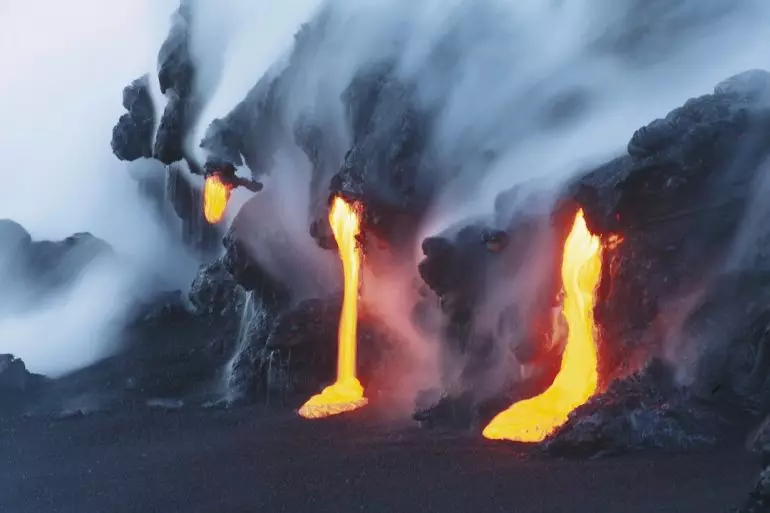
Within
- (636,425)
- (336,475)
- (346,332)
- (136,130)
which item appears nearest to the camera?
(336,475)

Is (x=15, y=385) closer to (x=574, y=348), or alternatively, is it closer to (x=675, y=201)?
(x=574, y=348)

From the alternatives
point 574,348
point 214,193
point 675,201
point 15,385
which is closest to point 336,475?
point 574,348

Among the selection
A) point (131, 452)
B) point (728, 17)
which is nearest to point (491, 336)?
point (131, 452)

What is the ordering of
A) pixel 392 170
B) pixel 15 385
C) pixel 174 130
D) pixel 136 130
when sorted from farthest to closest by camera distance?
pixel 136 130 < pixel 174 130 < pixel 15 385 < pixel 392 170

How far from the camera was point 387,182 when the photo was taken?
68.9ft

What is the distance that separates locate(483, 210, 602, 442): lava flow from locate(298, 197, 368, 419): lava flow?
14.0ft

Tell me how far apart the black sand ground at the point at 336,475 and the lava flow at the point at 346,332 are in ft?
4.28

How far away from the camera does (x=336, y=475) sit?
46.3 feet

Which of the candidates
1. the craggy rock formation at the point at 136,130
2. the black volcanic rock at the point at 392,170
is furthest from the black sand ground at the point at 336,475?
the craggy rock formation at the point at 136,130

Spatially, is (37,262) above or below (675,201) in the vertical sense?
above

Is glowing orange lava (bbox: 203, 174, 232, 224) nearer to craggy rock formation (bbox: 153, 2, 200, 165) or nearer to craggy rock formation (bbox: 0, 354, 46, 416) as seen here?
craggy rock formation (bbox: 153, 2, 200, 165)

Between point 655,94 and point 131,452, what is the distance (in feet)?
40.9

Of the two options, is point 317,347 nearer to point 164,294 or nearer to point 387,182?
point 387,182

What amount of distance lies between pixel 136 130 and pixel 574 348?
1947 centimetres
